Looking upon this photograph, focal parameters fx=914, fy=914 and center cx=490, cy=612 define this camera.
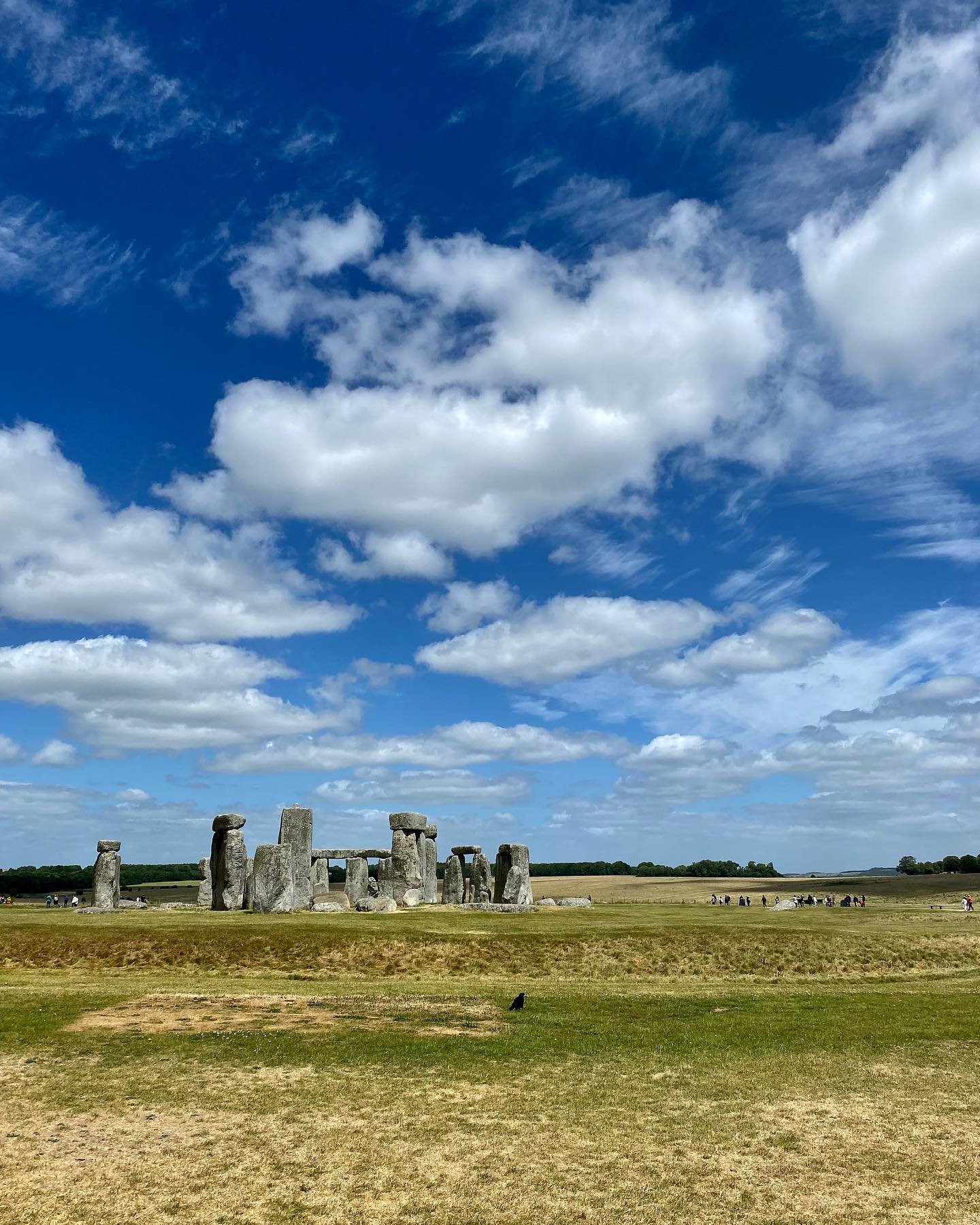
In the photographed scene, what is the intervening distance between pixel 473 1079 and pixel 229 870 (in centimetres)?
2584

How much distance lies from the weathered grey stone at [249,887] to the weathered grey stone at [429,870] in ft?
39.5

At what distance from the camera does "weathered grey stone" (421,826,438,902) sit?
4812cm

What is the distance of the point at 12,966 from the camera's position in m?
24.3

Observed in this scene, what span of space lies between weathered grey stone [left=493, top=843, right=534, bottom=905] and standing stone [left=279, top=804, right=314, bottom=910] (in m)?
8.49

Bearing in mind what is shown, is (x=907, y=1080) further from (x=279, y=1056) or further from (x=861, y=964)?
(x=861, y=964)

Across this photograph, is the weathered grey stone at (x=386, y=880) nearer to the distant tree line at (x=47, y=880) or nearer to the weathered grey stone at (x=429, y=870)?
the weathered grey stone at (x=429, y=870)

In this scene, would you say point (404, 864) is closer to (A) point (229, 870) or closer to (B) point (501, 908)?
(B) point (501, 908)

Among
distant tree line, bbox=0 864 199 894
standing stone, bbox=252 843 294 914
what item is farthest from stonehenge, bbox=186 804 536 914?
distant tree line, bbox=0 864 199 894

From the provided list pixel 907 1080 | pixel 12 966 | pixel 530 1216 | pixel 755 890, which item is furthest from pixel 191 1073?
pixel 755 890

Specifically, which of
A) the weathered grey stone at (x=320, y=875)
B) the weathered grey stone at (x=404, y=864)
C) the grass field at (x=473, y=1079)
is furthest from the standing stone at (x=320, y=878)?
the grass field at (x=473, y=1079)

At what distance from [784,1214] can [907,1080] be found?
6534 mm

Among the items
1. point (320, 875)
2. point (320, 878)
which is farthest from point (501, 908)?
point (320, 875)

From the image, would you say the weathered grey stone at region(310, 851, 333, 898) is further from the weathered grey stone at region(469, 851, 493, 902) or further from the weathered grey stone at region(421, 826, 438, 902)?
the weathered grey stone at region(469, 851, 493, 902)

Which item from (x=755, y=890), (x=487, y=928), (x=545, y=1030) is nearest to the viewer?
(x=545, y=1030)
